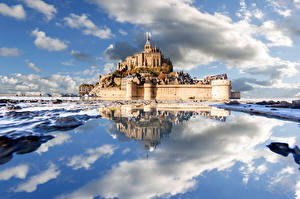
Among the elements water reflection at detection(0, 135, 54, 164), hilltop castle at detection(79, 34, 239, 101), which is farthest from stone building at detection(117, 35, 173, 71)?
water reflection at detection(0, 135, 54, 164)

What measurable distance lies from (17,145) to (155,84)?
215ft

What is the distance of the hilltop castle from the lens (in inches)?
2408

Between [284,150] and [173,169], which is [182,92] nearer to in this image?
[284,150]

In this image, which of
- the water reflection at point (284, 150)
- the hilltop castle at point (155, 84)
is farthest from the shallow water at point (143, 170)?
the hilltop castle at point (155, 84)

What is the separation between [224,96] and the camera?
5394 centimetres

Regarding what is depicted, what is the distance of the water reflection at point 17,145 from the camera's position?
437 centimetres

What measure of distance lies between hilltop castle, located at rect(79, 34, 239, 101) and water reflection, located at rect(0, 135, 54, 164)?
57.4m

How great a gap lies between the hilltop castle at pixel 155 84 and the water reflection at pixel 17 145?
188 ft

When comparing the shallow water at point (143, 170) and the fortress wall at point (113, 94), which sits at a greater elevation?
the fortress wall at point (113, 94)

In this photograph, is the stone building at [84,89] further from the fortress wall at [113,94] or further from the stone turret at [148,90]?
the stone turret at [148,90]

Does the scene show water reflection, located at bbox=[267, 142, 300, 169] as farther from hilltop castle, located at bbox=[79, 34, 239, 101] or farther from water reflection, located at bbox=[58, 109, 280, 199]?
hilltop castle, located at bbox=[79, 34, 239, 101]

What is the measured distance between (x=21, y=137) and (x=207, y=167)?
21.9 ft

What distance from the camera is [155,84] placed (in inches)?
2744

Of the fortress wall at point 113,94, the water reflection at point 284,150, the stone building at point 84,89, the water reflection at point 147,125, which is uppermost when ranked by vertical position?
the stone building at point 84,89
